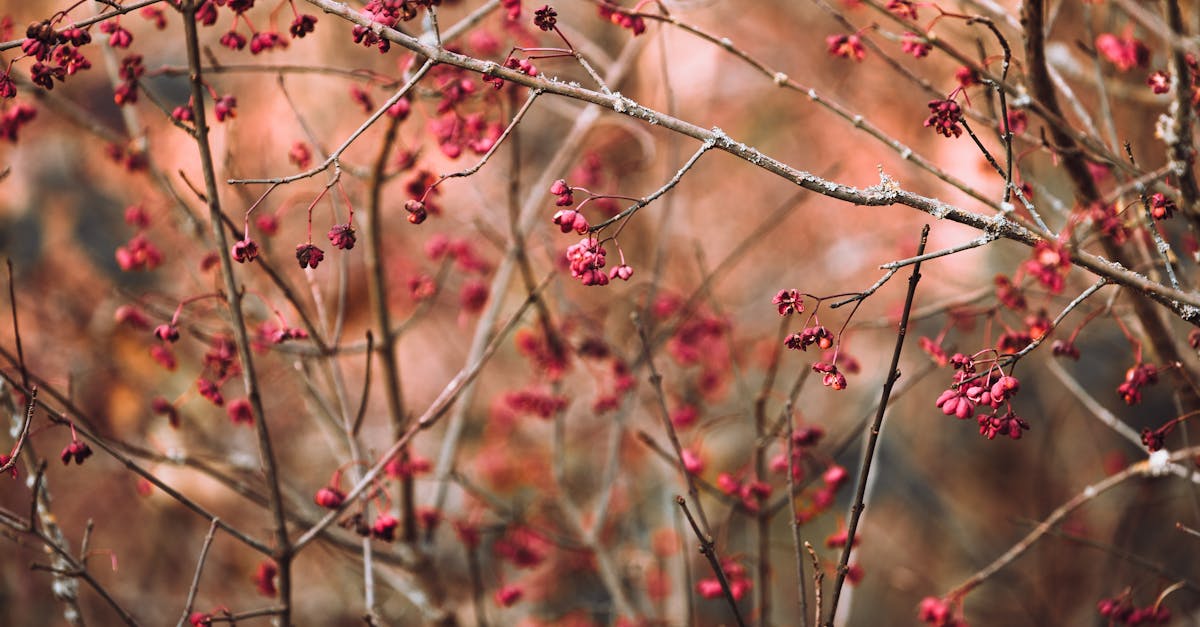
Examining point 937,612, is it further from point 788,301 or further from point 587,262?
point 587,262

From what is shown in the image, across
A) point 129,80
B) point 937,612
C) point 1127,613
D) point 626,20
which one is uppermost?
point 129,80

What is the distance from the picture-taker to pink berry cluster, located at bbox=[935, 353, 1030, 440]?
1514 mm

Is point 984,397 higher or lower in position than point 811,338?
lower

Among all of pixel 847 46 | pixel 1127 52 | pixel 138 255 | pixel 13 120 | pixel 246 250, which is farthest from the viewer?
pixel 138 255

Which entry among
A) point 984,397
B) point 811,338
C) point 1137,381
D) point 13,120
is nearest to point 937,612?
point 1137,381

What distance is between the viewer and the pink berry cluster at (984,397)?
1514mm

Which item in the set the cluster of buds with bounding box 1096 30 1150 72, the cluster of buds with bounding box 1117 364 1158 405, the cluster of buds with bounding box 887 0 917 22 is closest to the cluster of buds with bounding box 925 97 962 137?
the cluster of buds with bounding box 887 0 917 22

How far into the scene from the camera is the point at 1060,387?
207 inches

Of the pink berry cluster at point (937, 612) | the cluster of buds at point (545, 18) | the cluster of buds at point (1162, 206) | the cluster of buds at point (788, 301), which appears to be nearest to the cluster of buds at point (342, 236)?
the cluster of buds at point (545, 18)

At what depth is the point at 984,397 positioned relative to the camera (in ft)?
5.08

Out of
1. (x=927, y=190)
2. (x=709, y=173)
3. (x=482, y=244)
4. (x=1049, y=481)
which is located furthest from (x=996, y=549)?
(x=482, y=244)

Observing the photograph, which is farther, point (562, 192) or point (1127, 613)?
point (1127, 613)

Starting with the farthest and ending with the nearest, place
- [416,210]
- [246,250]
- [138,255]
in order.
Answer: [138,255] → [246,250] → [416,210]

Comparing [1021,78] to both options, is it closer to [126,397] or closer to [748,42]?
[748,42]
